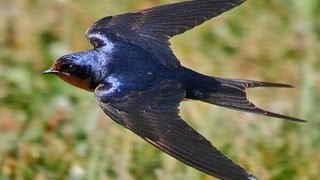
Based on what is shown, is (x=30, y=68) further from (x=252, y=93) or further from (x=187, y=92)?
(x=187, y=92)

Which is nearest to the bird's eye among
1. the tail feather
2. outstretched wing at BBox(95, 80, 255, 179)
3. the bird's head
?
the bird's head

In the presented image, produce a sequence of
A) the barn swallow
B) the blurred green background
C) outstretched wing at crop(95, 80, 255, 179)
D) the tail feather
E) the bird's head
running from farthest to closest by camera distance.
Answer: the blurred green background
the tail feather
the bird's head
the barn swallow
outstretched wing at crop(95, 80, 255, 179)

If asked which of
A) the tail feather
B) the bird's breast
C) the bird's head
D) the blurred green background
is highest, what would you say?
the bird's head

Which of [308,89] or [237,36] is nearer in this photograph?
[308,89]

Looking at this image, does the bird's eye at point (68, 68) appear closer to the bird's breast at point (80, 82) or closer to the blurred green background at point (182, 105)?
the bird's breast at point (80, 82)

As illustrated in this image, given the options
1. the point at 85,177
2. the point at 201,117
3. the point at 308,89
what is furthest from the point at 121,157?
the point at 308,89

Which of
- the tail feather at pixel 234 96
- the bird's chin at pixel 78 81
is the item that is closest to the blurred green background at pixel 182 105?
the tail feather at pixel 234 96

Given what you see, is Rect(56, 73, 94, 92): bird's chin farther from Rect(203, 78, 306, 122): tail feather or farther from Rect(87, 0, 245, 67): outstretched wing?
Rect(203, 78, 306, 122): tail feather
